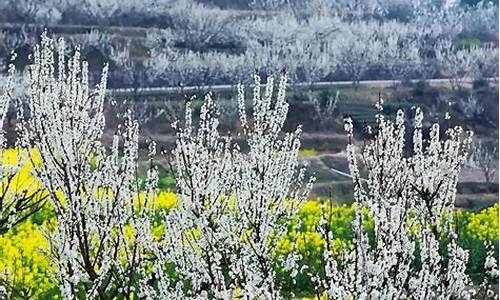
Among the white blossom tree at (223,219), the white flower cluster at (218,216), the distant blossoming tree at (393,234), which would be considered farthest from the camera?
the white blossom tree at (223,219)

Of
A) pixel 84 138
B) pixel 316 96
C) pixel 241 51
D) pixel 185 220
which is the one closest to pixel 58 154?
pixel 84 138

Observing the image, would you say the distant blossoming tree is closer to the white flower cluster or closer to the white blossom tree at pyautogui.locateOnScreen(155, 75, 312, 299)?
the white flower cluster

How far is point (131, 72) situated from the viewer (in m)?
9.71

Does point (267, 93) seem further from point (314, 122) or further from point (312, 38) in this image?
point (312, 38)

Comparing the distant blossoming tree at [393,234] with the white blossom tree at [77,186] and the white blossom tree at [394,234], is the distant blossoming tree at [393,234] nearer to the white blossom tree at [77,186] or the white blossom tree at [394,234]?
the white blossom tree at [394,234]

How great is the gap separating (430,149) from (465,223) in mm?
4522

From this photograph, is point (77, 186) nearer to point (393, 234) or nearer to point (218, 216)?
point (218, 216)

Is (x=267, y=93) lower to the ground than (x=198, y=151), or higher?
higher

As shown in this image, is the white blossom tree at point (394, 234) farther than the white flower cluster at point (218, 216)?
No

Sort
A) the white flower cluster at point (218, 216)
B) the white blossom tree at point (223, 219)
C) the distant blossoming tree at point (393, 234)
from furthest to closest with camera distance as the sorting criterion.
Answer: the white blossom tree at point (223, 219), the white flower cluster at point (218, 216), the distant blossoming tree at point (393, 234)

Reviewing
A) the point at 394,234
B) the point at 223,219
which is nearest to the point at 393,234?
the point at 394,234

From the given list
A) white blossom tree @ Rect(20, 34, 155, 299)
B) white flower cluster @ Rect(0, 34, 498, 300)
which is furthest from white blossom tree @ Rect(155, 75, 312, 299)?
white blossom tree @ Rect(20, 34, 155, 299)

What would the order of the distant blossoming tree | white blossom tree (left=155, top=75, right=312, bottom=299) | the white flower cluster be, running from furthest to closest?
white blossom tree (left=155, top=75, right=312, bottom=299)
the white flower cluster
the distant blossoming tree

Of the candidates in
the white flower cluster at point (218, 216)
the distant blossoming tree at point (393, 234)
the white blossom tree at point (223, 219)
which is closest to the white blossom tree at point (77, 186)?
the white flower cluster at point (218, 216)
